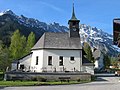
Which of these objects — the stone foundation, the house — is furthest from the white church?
the house

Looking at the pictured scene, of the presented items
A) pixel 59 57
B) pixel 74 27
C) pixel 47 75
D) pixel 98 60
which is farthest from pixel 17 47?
pixel 98 60

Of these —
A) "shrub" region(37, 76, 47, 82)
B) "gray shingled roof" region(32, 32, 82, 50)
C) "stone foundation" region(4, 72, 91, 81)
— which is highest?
"gray shingled roof" region(32, 32, 82, 50)

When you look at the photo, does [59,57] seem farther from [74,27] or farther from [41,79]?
[41,79]

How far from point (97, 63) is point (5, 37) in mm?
67407

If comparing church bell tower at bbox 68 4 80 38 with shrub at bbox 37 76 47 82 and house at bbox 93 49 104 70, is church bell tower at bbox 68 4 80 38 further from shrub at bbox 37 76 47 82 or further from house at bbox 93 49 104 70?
house at bbox 93 49 104 70

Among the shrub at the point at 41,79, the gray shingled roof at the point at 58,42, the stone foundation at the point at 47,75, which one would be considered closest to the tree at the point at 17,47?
Result: the gray shingled roof at the point at 58,42

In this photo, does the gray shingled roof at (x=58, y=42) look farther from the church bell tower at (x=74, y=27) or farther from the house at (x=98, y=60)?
the house at (x=98, y=60)

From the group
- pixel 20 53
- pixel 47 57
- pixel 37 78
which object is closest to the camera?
pixel 37 78

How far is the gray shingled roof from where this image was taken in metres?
42.6

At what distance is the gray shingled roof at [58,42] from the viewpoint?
42562mm

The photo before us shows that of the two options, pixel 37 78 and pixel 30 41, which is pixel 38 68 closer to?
pixel 37 78

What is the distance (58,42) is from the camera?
43531 mm

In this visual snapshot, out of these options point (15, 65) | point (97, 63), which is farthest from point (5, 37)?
point (15, 65)

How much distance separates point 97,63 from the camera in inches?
4028
